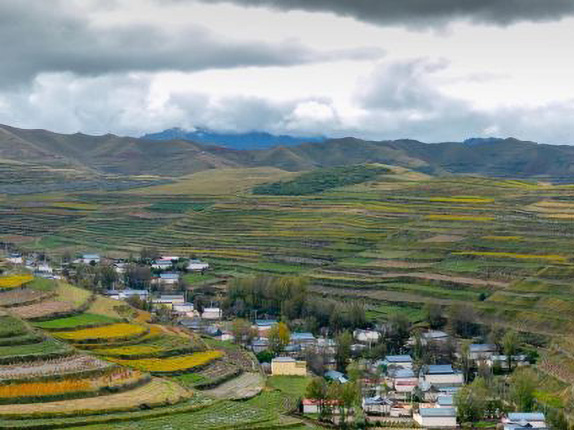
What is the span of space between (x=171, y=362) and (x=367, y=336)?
24782 mm

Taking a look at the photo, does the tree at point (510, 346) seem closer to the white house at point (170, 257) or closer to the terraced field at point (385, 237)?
the terraced field at point (385, 237)

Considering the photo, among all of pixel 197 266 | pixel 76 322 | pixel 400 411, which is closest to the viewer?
pixel 400 411

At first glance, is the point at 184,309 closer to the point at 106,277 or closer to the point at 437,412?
the point at 106,277

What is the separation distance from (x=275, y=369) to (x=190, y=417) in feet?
71.0

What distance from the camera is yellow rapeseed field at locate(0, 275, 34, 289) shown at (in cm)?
8288

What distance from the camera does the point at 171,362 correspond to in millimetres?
71250

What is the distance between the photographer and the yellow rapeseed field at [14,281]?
8288cm

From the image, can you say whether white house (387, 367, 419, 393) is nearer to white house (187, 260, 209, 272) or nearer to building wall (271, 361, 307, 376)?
building wall (271, 361, 307, 376)

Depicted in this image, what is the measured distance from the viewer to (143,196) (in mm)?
192125

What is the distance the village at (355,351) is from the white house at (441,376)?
79 millimetres

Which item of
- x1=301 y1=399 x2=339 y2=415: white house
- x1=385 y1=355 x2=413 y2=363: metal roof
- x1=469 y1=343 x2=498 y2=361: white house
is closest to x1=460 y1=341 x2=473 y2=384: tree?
x1=469 y1=343 x2=498 y2=361: white house

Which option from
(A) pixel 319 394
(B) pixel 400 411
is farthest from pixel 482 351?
(A) pixel 319 394

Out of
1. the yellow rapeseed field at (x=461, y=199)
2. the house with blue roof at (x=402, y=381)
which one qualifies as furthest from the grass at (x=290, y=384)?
the yellow rapeseed field at (x=461, y=199)

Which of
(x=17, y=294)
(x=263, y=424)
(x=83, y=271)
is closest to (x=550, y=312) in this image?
(x=263, y=424)
